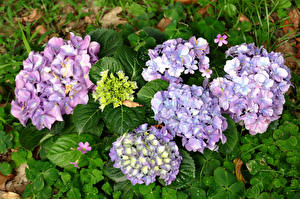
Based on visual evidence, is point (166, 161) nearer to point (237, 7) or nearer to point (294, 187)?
point (294, 187)

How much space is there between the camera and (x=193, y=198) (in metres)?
2.08

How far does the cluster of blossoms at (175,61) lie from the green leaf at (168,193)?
752 millimetres

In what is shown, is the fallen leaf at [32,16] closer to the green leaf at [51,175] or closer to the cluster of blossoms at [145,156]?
the green leaf at [51,175]

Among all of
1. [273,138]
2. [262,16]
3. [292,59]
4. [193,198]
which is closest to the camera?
[193,198]

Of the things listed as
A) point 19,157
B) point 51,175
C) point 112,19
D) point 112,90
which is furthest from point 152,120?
point 112,19

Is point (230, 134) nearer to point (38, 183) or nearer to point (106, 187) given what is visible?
point (106, 187)

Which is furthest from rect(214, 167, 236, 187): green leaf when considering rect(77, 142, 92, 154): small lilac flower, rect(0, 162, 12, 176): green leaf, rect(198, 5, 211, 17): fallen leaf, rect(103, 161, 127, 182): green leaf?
rect(198, 5, 211, 17): fallen leaf

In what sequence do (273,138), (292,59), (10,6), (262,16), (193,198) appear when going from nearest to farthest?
(193,198) → (273,138) → (292,59) → (262,16) → (10,6)

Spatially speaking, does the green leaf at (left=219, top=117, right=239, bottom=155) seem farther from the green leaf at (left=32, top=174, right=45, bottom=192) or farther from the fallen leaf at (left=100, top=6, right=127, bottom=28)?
the fallen leaf at (left=100, top=6, right=127, bottom=28)

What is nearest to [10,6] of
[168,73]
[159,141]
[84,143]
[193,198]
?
[84,143]

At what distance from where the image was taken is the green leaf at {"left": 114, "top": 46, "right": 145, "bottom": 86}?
2125 mm

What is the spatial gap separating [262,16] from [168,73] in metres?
1.71

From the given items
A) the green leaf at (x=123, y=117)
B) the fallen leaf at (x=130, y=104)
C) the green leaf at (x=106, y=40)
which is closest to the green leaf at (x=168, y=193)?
the green leaf at (x=123, y=117)

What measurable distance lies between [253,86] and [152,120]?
691mm
